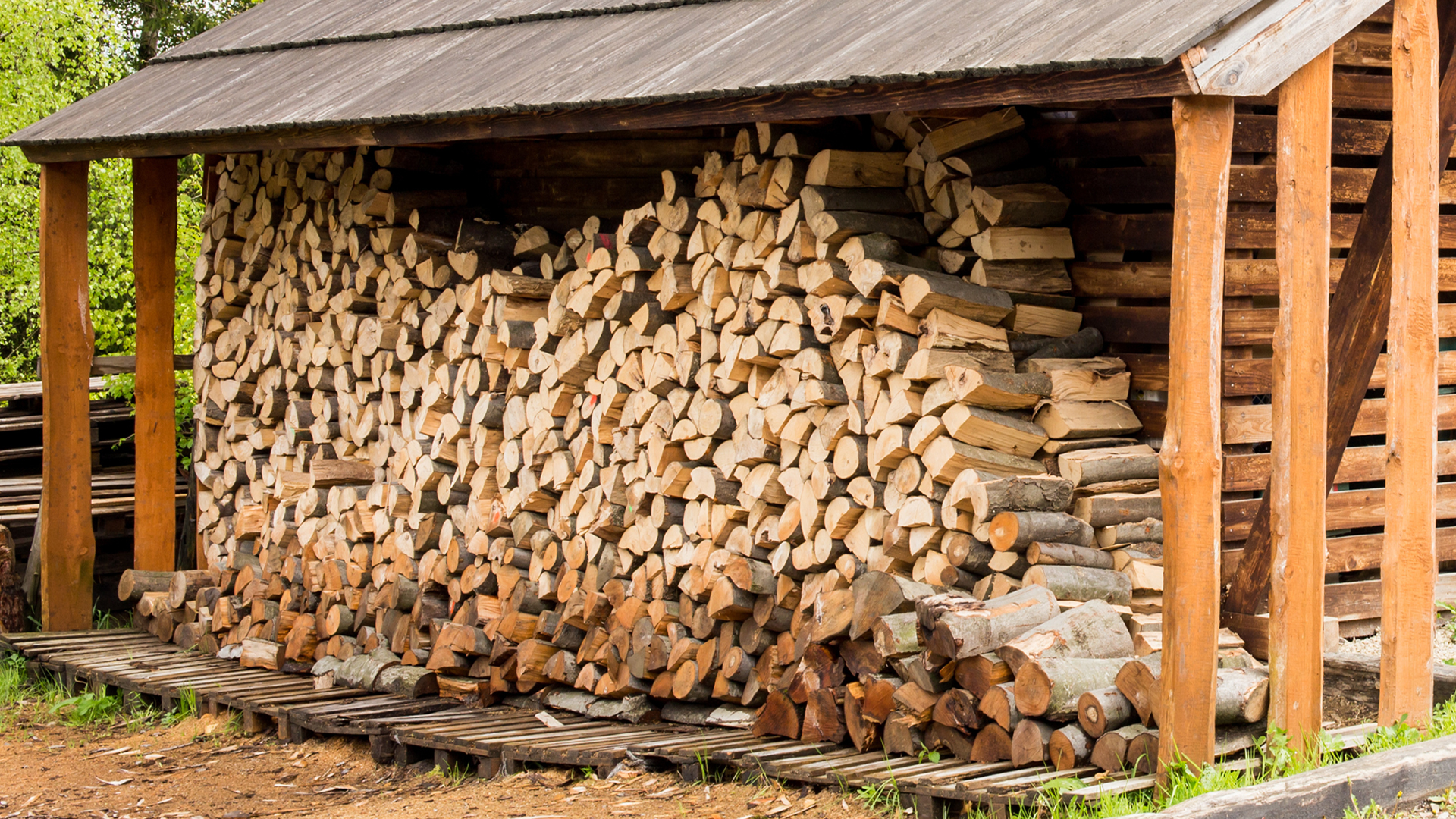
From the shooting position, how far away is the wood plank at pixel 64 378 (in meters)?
7.69

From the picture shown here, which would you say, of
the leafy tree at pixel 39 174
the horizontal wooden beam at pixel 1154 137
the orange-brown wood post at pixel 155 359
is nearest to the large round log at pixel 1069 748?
the horizontal wooden beam at pixel 1154 137

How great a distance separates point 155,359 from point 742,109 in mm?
4728

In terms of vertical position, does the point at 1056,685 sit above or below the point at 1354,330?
below

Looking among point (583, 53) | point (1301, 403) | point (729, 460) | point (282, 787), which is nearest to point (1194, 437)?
point (1301, 403)

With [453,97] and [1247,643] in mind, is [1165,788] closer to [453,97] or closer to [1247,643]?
[1247,643]

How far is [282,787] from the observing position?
18.7ft

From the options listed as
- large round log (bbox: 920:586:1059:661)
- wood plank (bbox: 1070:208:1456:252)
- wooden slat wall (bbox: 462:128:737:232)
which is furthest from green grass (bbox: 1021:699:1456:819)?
wooden slat wall (bbox: 462:128:737:232)

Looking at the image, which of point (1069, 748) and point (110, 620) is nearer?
point (1069, 748)

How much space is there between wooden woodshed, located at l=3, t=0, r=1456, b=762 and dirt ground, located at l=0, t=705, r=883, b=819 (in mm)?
457

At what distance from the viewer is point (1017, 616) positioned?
4.31 m

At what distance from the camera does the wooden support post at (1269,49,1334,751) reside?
393 cm

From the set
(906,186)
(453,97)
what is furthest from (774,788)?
(453,97)

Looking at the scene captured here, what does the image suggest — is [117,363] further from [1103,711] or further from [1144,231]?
[1103,711]

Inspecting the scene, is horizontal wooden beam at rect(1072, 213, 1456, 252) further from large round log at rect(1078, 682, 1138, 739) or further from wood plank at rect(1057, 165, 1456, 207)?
large round log at rect(1078, 682, 1138, 739)
